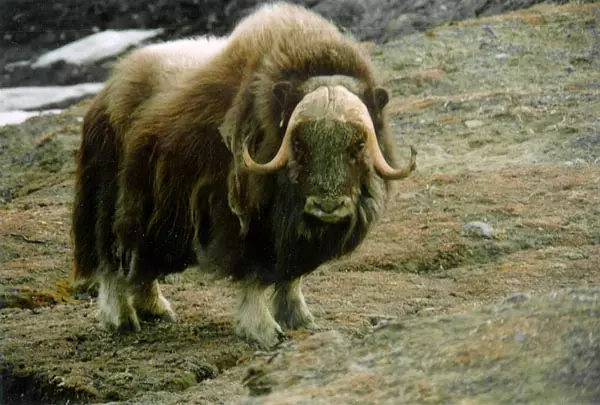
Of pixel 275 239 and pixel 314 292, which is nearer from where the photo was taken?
pixel 275 239

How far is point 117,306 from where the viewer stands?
15.0 feet

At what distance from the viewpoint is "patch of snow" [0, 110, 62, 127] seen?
12750mm

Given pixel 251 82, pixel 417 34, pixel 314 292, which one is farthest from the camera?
pixel 417 34

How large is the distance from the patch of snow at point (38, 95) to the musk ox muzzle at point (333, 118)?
10787 millimetres

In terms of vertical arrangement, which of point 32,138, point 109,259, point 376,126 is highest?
point 376,126

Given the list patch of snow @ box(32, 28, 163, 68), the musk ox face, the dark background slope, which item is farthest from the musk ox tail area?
patch of snow @ box(32, 28, 163, 68)

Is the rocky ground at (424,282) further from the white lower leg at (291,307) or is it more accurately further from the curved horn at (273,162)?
the curved horn at (273,162)

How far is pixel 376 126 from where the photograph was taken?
154 inches

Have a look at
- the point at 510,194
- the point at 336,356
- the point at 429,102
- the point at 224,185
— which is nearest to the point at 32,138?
the point at 429,102

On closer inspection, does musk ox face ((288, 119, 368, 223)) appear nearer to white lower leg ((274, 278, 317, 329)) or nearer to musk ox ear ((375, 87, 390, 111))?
musk ox ear ((375, 87, 390, 111))

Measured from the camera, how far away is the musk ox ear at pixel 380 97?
384 cm

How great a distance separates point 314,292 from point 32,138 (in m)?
7.45

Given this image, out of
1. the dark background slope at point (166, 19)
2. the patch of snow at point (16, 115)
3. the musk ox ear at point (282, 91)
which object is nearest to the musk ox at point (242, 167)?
the musk ox ear at point (282, 91)

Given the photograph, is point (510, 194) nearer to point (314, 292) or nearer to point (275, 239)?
point (314, 292)
